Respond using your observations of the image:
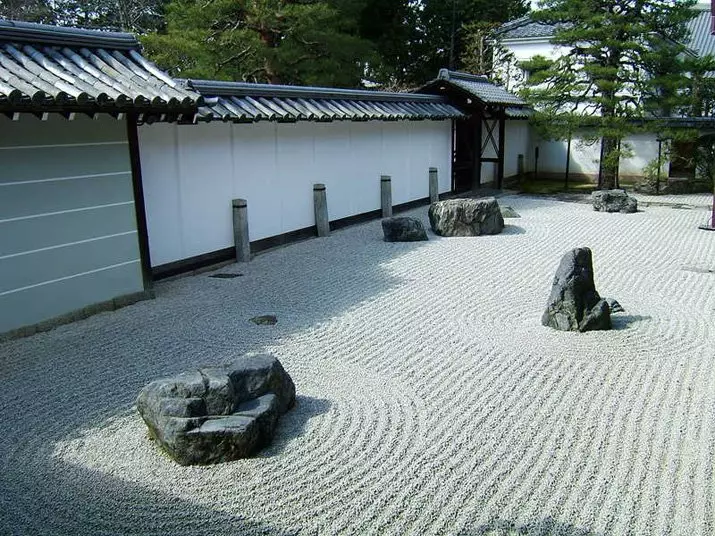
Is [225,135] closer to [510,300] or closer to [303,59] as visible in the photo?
[510,300]

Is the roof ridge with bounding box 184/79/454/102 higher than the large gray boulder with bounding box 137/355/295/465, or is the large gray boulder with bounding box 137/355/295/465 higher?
the roof ridge with bounding box 184/79/454/102

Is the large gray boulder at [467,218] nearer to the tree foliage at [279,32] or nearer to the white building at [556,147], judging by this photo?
the white building at [556,147]

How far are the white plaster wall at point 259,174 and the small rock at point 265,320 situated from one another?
100 inches

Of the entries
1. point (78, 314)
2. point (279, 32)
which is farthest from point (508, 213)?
point (78, 314)

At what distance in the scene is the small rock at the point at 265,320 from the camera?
7.19 metres

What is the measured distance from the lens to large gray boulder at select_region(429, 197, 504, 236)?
1236cm

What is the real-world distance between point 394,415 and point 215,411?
1363 mm

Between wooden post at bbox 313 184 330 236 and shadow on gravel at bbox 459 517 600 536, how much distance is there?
363 inches

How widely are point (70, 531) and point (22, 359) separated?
3102 mm

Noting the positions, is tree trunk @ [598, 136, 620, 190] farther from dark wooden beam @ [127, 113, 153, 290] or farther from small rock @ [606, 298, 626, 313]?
dark wooden beam @ [127, 113, 153, 290]

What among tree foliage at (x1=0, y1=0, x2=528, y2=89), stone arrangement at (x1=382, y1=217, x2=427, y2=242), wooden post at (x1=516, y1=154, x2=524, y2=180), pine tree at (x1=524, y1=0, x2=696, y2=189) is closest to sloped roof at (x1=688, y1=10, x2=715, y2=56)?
tree foliage at (x1=0, y1=0, x2=528, y2=89)

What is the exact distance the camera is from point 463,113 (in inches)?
696

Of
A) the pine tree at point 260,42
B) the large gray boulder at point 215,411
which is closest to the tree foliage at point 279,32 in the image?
the pine tree at point 260,42

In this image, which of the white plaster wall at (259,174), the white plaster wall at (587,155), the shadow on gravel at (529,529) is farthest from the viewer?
the white plaster wall at (587,155)
